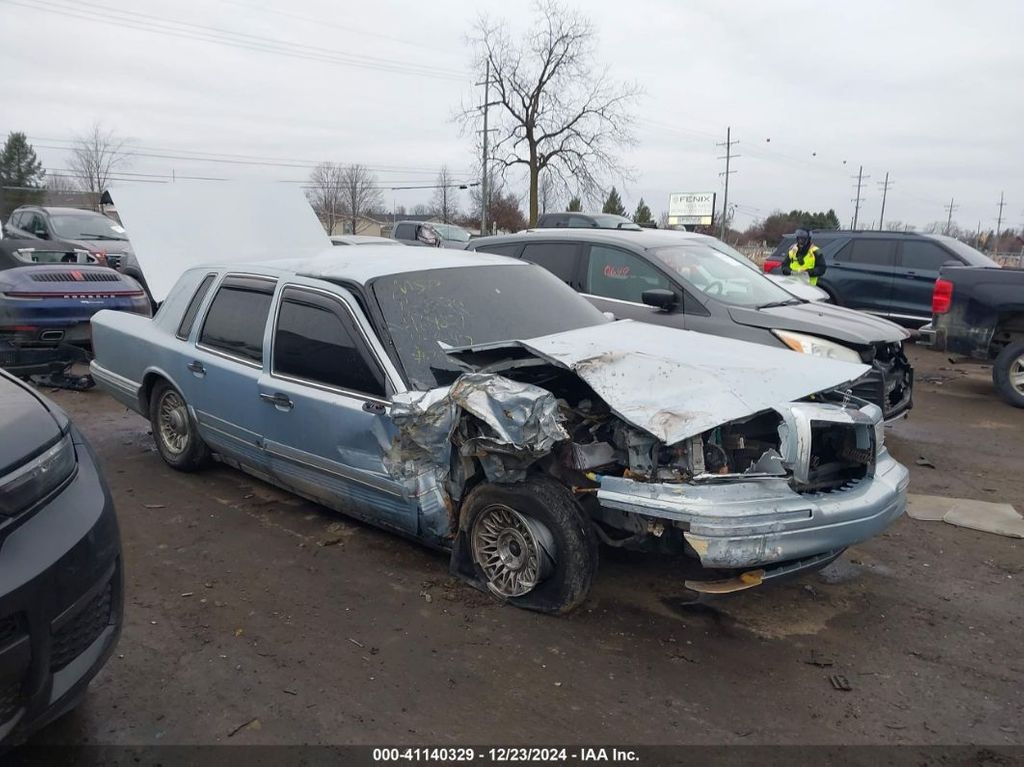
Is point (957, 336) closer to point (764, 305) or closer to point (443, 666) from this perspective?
point (764, 305)

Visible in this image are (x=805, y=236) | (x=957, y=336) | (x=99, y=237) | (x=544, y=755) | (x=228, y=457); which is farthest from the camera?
(x=99, y=237)

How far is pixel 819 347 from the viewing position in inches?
236

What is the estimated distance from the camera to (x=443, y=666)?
3.16m

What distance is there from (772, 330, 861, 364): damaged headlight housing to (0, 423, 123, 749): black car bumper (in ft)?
16.5

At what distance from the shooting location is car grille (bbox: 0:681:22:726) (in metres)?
2.05

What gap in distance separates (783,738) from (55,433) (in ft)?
8.72

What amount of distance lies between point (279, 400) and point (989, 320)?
24.3 ft

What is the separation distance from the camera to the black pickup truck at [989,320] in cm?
803

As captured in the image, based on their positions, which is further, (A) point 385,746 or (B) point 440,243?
(B) point 440,243

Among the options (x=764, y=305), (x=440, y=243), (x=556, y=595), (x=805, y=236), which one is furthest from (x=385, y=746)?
(x=440, y=243)

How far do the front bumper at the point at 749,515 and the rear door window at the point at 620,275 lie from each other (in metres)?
3.71

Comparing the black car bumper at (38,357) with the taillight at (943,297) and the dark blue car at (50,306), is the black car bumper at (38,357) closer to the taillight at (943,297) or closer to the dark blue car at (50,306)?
the dark blue car at (50,306)

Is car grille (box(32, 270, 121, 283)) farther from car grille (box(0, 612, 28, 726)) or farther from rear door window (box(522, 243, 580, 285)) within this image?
car grille (box(0, 612, 28, 726))

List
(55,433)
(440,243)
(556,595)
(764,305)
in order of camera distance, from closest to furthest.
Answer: (55,433), (556,595), (764,305), (440,243)
